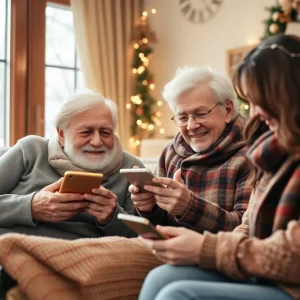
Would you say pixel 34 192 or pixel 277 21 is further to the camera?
pixel 277 21

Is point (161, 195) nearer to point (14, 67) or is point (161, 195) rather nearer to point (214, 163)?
point (214, 163)

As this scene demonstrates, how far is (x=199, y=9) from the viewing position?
17.2ft

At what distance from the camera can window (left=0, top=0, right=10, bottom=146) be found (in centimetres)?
485

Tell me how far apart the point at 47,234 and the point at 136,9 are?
381 centimetres

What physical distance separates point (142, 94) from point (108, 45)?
1.83 ft

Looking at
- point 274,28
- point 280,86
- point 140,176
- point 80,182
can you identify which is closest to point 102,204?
point 80,182

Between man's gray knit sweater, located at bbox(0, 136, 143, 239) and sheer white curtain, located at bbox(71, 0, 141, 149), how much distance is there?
9.34ft

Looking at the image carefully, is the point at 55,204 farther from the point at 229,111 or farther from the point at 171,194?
the point at 229,111

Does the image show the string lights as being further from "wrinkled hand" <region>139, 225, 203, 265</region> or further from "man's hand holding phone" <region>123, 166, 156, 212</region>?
"wrinkled hand" <region>139, 225, 203, 265</region>

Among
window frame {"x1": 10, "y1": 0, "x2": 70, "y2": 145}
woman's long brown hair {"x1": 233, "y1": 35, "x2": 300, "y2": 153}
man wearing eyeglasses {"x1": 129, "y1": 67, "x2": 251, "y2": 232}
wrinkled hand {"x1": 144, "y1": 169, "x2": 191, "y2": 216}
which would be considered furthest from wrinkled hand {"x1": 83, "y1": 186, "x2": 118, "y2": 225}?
window frame {"x1": 10, "y1": 0, "x2": 70, "y2": 145}

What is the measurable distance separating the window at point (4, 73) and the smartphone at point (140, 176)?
319 centimetres

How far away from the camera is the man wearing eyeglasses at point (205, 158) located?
75.0 inches

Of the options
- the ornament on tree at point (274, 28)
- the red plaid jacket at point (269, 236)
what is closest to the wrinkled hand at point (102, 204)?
the red plaid jacket at point (269, 236)

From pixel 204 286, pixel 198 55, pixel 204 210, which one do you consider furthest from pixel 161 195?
pixel 198 55
